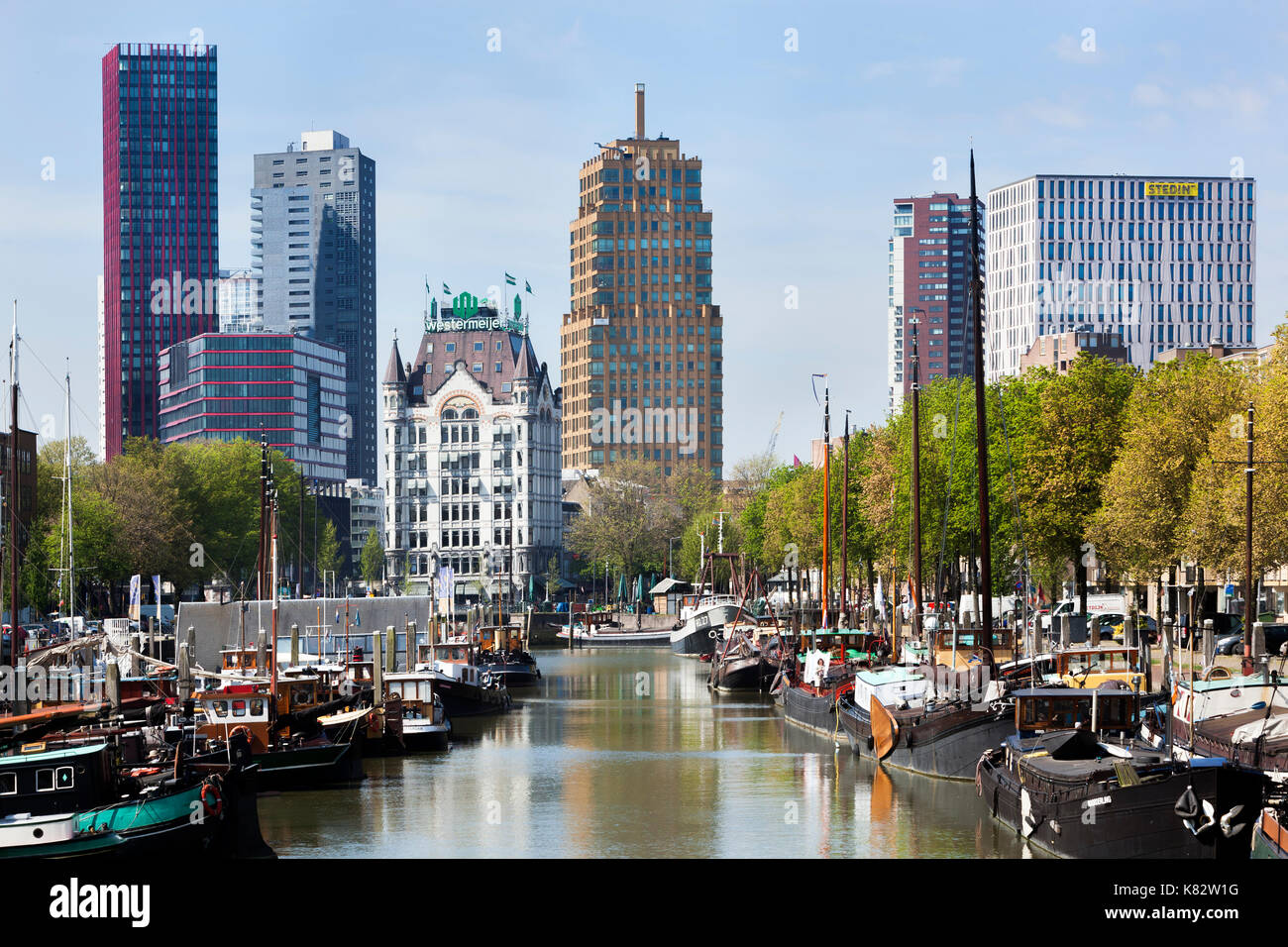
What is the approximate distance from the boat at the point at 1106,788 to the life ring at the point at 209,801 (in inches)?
733

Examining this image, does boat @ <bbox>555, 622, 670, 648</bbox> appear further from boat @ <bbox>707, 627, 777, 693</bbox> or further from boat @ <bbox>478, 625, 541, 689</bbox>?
boat @ <bbox>707, 627, 777, 693</bbox>

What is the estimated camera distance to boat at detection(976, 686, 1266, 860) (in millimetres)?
30094

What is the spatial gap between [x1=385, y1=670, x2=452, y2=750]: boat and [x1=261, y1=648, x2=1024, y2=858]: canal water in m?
1.14

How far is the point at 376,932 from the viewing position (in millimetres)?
16000

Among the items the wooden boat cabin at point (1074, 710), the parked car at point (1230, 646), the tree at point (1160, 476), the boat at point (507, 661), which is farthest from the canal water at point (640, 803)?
the boat at point (507, 661)

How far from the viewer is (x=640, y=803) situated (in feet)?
171

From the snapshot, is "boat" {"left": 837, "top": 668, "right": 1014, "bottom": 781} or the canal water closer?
the canal water

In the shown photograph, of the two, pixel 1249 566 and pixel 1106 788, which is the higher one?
pixel 1249 566

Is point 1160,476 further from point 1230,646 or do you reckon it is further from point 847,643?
point 847,643

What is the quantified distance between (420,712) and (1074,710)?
33570 mm

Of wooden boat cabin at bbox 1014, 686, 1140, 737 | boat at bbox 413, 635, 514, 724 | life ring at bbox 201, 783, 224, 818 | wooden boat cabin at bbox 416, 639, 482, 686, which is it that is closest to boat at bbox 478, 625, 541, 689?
wooden boat cabin at bbox 416, 639, 482, 686

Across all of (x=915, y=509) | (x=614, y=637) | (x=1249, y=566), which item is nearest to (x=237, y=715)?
(x=915, y=509)

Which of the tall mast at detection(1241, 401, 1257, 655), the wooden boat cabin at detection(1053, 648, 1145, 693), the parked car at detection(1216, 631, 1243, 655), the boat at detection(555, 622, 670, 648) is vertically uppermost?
the tall mast at detection(1241, 401, 1257, 655)

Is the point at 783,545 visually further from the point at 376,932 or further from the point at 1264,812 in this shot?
the point at 376,932
